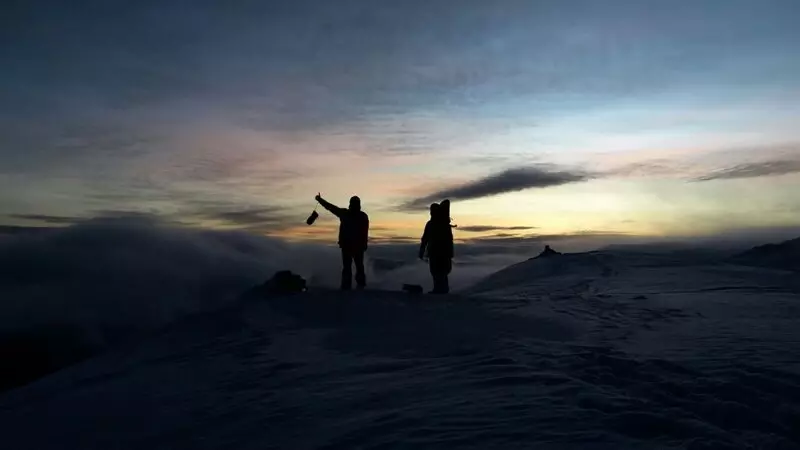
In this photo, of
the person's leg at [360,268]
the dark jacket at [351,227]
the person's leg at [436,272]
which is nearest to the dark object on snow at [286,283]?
the person's leg at [360,268]

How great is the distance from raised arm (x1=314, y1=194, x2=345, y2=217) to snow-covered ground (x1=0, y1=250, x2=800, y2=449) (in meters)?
2.39

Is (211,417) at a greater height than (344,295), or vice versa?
(344,295)

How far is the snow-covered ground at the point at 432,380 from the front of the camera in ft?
18.3

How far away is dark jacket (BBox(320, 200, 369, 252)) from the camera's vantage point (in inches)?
598

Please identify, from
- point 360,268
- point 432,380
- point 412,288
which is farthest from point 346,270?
point 432,380

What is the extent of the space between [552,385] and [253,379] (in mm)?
4261

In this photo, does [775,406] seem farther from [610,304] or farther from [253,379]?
[610,304]

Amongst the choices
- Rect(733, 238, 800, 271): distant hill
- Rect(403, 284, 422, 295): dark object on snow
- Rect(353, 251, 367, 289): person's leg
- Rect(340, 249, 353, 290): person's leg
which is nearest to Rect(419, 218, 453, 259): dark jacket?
Rect(403, 284, 422, 295): dark object on snow

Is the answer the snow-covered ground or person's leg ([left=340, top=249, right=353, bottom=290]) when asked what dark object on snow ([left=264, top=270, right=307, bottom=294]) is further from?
the snow-covered ground

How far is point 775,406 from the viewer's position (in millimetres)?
6059

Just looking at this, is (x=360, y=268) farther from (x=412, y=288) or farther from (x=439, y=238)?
(x=439, y=238)

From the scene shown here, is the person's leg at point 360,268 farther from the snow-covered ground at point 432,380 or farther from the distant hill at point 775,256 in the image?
the distant hill at point 775,256

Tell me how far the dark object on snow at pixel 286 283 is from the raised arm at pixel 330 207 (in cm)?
218

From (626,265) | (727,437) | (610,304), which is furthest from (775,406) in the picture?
(626,265)
